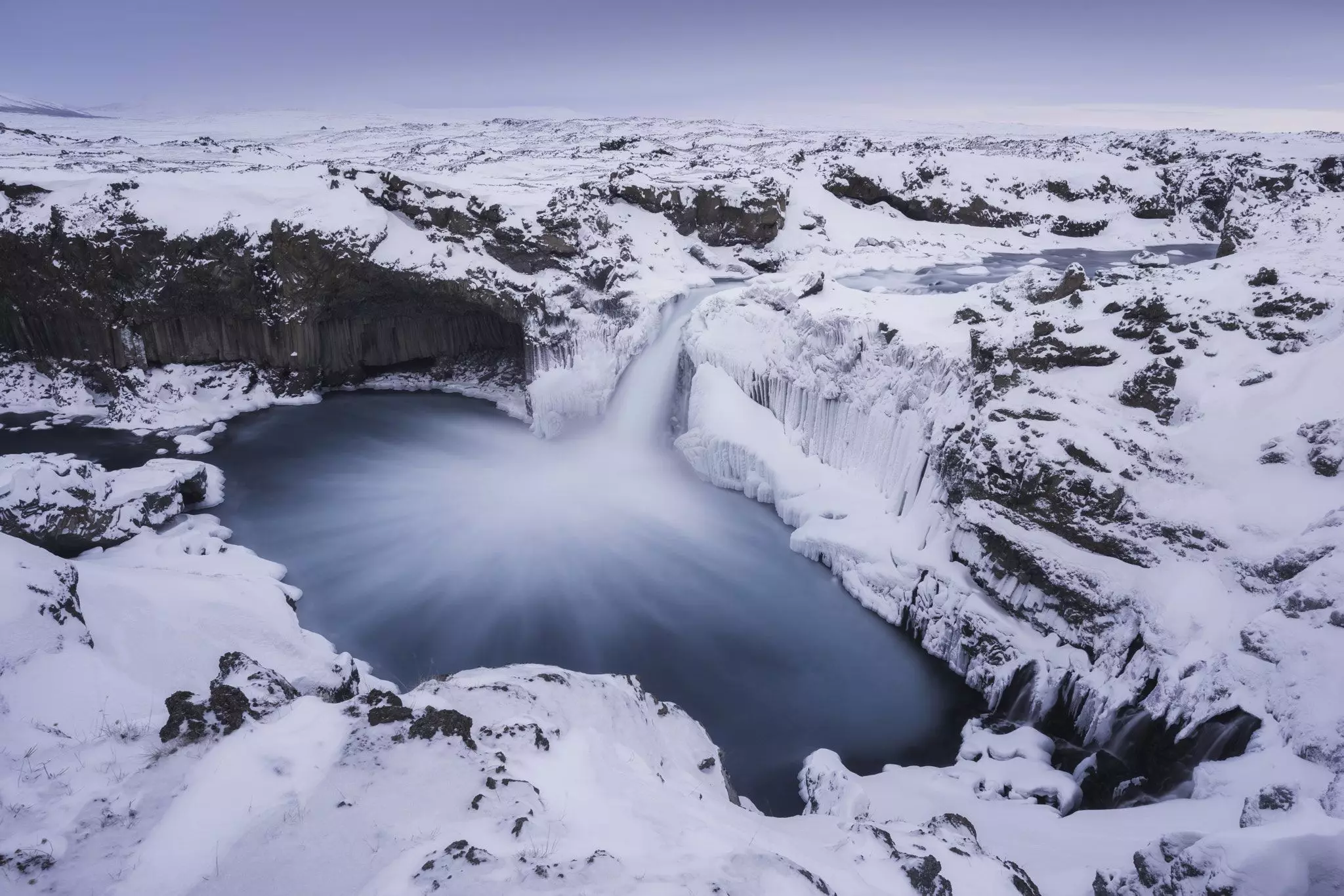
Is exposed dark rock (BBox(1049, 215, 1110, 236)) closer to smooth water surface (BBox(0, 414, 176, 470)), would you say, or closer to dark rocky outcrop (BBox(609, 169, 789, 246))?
dark rocky outcrop (BBox(609, 169, 789, 246))

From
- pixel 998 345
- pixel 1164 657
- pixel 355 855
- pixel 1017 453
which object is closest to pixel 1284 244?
pixel 998 345

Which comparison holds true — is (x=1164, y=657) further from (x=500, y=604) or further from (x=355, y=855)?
(x=500, y=604)

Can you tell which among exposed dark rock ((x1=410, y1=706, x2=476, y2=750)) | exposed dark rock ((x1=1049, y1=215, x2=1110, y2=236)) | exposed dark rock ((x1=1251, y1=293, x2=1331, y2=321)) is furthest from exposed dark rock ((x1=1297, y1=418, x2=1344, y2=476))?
exposed dark rock ((x1=1049, y1=215, x2=1110, y2=236))

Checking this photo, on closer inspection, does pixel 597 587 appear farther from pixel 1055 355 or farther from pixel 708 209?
pixel 708 209

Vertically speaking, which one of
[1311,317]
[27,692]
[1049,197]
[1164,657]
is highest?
[1049,197]

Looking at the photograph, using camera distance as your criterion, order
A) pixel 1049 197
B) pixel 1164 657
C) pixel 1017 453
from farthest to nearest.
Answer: pixel 1049 197 → pixel 1017 453 → pixel 1164 657

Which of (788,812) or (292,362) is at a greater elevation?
(292,362)
